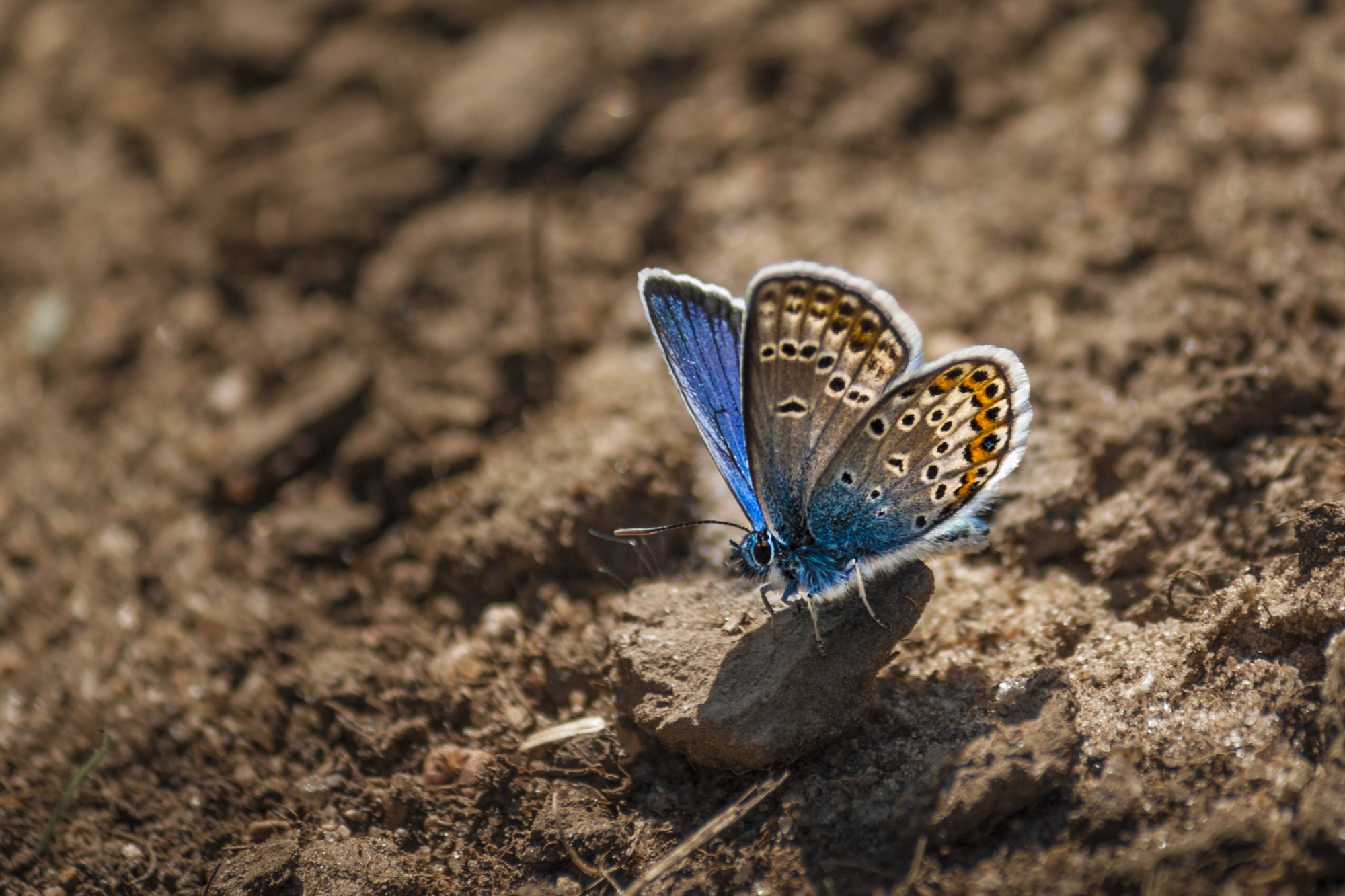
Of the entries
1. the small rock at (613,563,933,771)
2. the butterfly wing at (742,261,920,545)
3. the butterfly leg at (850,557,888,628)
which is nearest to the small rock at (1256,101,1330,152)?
the butterfly wing at (742,261,920,545)

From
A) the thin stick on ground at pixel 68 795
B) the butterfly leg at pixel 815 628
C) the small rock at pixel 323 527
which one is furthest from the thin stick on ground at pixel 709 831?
Answer: the small rock at pixel 323 527

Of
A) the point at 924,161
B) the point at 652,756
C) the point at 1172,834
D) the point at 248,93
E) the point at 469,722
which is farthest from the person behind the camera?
the point at 248,93

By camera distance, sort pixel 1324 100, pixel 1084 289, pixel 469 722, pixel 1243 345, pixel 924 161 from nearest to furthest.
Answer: pixel 469 722
pixel 1243 345
pixel 1084 289
pixel 1324 100
pixel 924 161

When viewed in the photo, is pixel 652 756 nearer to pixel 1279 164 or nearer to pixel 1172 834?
pixel 1172 834

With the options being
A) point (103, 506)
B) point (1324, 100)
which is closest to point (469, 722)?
point (103, 506)

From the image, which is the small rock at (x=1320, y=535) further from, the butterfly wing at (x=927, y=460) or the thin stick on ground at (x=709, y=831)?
the thin stick on ground at (x=709, y=831)
